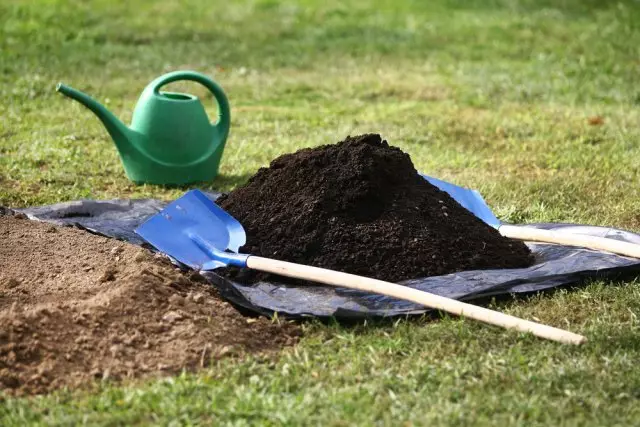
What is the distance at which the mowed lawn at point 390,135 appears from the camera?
9.84 feet

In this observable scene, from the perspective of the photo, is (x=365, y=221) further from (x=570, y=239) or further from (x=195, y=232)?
(x=570, y=239)

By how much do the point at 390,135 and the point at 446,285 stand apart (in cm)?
325

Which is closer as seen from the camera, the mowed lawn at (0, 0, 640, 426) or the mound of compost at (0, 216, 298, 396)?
the mowed lawn at (0, 0, 640, 426)

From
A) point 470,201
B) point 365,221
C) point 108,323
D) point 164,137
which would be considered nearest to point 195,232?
point 365,221

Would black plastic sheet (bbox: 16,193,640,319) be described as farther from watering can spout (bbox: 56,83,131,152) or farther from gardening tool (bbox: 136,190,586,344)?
watering can spout (bbox: 56,83,131,152)

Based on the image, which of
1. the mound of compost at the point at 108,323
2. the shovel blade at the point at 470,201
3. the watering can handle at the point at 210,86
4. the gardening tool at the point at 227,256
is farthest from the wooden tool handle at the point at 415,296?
the watering can handle at the point at 210,86

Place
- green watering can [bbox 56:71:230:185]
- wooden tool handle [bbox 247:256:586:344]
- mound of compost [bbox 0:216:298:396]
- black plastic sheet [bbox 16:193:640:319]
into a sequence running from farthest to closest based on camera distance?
green watering can [bbox 56:71:230:185], black plastic sheet [bbox 16:193:640:319], wooden tool handle [bbox 247:256:586:344], mound of compost [bbox 0:216:298:396]

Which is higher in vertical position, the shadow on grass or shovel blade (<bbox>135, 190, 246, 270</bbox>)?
shovel blade (<bbox>135, 190, 246, 270</bbox>)

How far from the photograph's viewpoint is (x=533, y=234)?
4379 millimetres

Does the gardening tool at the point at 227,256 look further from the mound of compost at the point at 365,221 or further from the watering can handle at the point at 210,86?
the watering can handle at the point at 210,86

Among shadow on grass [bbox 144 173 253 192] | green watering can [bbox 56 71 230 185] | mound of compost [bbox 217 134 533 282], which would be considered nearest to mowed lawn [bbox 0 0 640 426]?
shadow on grass [bbox 144 173 253 192]

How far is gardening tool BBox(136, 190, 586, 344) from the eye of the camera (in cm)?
346

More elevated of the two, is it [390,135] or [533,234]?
[533,234]

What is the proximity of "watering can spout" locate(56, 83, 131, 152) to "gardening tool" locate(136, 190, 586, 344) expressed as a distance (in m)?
1.36
